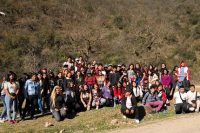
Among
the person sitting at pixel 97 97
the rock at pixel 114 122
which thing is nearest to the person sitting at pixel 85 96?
the person sitting at pixel 97 97

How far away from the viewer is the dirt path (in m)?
13.0

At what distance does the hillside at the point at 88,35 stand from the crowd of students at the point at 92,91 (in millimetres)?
15069

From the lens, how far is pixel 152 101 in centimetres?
1602

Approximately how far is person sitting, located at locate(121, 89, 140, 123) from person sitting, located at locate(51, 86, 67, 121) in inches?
86.5

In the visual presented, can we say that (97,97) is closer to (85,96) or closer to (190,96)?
(85,96)

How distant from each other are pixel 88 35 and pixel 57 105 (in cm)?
2508

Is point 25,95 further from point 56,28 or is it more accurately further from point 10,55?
point 56,28

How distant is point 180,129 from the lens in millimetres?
13117

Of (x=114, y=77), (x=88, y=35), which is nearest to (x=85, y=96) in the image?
(x=114, y=77)

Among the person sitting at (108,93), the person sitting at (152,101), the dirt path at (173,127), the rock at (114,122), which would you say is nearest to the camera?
the dirt path at (173,127)

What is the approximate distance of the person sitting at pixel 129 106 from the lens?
14.9 metres

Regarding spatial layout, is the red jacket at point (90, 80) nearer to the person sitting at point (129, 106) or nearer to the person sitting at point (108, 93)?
the person sitting at point (108, 93)

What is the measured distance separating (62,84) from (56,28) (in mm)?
27154

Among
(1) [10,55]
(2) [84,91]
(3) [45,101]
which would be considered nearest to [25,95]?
(3) [45,101]
